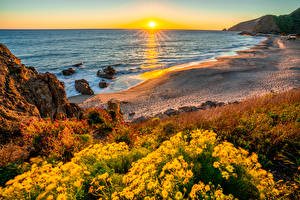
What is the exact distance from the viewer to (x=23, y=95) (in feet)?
23.2

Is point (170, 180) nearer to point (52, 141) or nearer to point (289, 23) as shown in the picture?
point (52, 141)

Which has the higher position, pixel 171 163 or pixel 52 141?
pixel 171 163

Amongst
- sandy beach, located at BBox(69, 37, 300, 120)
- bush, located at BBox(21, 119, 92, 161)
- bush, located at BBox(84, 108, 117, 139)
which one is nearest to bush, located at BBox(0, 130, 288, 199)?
bush, located at BBox(21, 119, 92, 161)

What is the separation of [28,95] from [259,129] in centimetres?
946

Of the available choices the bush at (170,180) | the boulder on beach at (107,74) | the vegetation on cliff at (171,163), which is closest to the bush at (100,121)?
the vegetation on cliff at (171,163)

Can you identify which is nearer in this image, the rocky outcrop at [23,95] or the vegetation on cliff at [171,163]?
the vegetation on cliff at [171,163]

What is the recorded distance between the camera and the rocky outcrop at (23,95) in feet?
19.3

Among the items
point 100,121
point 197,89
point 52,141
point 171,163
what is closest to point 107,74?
point 197,89

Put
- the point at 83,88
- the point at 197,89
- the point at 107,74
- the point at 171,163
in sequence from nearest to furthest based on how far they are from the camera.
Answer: the point at 171,163 < the point at 197,89 < the point at 83,88 < the point at 107,74

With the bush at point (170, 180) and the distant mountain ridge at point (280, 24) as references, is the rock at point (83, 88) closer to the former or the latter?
the bush at point (170, 180)

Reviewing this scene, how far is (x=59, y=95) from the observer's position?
8.61 m

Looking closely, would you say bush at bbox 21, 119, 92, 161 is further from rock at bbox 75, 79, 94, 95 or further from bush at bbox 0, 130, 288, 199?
rock at bbox 75, 79, 94, 95

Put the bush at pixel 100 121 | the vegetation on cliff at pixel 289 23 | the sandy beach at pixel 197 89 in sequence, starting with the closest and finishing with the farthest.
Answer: the bush at pixel 100 121, the sandy beach at pixel 197 89, the vegetation on cliff at pixel 289 23

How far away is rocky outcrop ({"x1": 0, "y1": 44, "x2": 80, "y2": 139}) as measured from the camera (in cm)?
589
